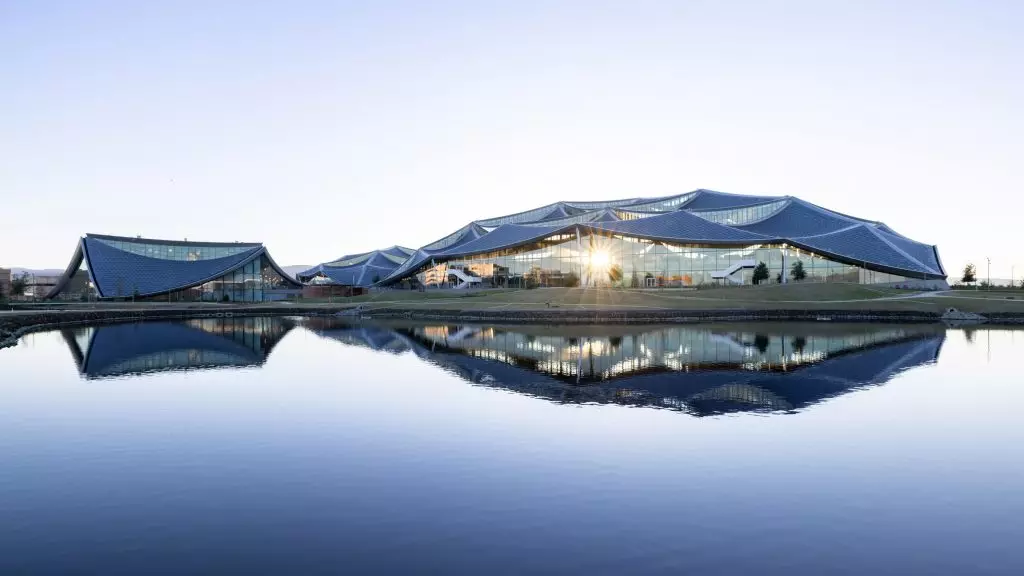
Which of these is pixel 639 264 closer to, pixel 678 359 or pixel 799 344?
pixel 799 344

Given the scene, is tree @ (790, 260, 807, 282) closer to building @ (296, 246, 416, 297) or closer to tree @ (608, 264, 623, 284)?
tree @ (608, 264, 623, 284)

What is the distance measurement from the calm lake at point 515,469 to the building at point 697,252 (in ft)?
206

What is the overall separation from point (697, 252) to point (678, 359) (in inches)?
2541

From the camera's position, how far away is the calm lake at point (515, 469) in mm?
10477

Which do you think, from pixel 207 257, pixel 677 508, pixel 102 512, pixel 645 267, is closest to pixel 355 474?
pixel 102 512

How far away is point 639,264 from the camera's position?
322 ft

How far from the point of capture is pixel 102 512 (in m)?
12.2

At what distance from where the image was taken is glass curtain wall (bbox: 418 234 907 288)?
9269cm

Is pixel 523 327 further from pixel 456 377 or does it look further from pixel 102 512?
pixel 102 512

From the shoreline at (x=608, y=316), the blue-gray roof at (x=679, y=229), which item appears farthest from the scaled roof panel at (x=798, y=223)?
the shoreline at (x=608, y=316)

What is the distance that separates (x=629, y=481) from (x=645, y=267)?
8554 centimetres

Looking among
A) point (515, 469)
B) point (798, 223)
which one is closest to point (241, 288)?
point (798, 223)

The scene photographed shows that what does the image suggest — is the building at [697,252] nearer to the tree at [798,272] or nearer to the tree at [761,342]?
the tree at [798,272]

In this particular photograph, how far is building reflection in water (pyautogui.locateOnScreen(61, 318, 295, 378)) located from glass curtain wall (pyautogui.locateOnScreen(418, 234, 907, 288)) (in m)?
46.8
